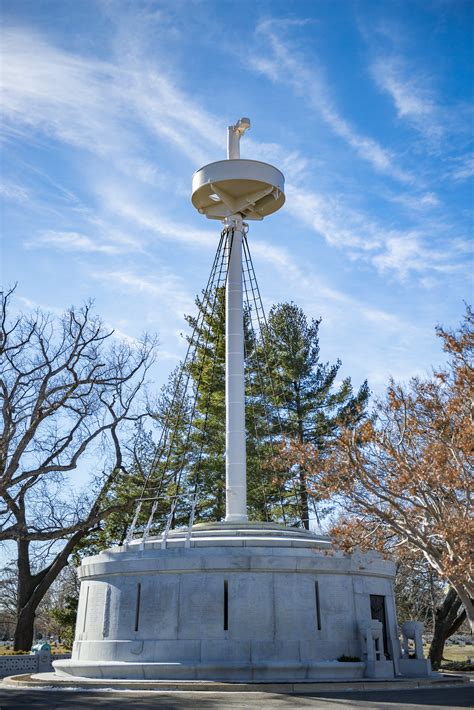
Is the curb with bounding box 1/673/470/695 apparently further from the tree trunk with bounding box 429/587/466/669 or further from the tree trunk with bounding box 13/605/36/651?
the tree trunk with bounding box 13/605/36/651

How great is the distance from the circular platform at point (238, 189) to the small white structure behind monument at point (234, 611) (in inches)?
462

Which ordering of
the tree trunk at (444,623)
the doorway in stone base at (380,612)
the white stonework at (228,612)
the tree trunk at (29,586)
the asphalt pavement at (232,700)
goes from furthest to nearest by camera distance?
the tree trunk at (29,586)
the tree trunk at (444,623)
the doorway in stone base at (380,612)
the white stonework at (228,612)
the asphalt pavement at (232,700)

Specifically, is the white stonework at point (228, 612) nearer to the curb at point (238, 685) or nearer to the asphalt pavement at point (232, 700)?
the curb at point (238, 685)

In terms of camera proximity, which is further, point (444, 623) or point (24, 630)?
point (24, 630)

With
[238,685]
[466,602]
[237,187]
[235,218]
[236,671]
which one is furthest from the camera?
[235,218]

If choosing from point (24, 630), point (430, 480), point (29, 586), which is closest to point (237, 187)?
point (430, 480)

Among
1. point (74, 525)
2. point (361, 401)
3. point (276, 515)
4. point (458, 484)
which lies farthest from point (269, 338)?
point (458, 484)

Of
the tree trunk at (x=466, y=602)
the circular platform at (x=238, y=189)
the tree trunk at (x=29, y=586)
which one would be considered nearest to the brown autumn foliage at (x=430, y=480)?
the tree trunk at (x=466, y=602)

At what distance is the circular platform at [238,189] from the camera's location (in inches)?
925

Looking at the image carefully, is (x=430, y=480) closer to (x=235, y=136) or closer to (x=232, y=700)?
(x=232, y=700)

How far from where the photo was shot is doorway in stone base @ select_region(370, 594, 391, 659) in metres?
18.5

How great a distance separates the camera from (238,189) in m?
24.1

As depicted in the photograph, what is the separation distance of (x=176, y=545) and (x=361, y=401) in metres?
21.6

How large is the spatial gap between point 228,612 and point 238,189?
14463 millimetres
